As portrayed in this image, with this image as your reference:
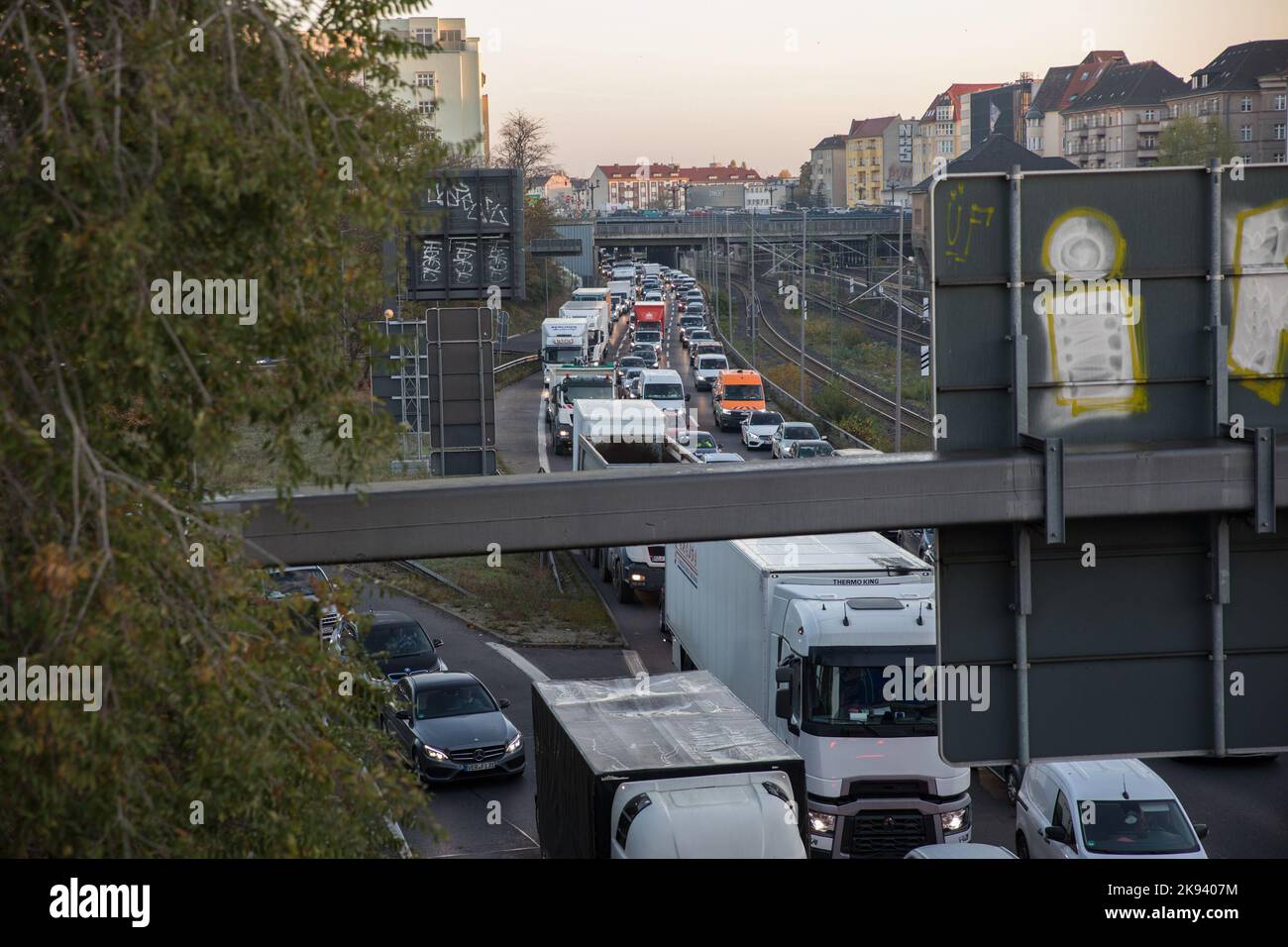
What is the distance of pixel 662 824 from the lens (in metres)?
10.6

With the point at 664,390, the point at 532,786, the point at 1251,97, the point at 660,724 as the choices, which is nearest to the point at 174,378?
the point at 660,724

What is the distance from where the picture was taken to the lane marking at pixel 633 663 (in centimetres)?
2208

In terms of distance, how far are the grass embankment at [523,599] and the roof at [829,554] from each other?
7632mm

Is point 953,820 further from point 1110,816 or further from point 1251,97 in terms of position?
point 1251,97

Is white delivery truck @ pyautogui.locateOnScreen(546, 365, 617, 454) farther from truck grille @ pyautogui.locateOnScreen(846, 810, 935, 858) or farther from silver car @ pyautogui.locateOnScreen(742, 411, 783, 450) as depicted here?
truck grille @ pyautogui.locateOnScreen(846, 810, 935, 858)

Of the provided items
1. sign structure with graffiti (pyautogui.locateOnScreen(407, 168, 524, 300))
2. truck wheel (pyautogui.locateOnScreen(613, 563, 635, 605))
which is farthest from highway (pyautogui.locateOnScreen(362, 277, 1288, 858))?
sign structure with graffiti (pyautogui.locateOnScreen(407, 168, 524, 300))

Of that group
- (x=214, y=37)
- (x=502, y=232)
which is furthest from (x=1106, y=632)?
(x=502, y=232)

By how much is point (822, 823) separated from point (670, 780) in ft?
11.0

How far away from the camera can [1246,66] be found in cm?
9394

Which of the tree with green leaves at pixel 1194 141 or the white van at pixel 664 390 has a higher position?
the tree with green leaves at pixel 1194 141

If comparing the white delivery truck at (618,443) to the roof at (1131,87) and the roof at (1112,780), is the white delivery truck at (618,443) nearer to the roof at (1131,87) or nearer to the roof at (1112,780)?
the roof at (1112,780)
